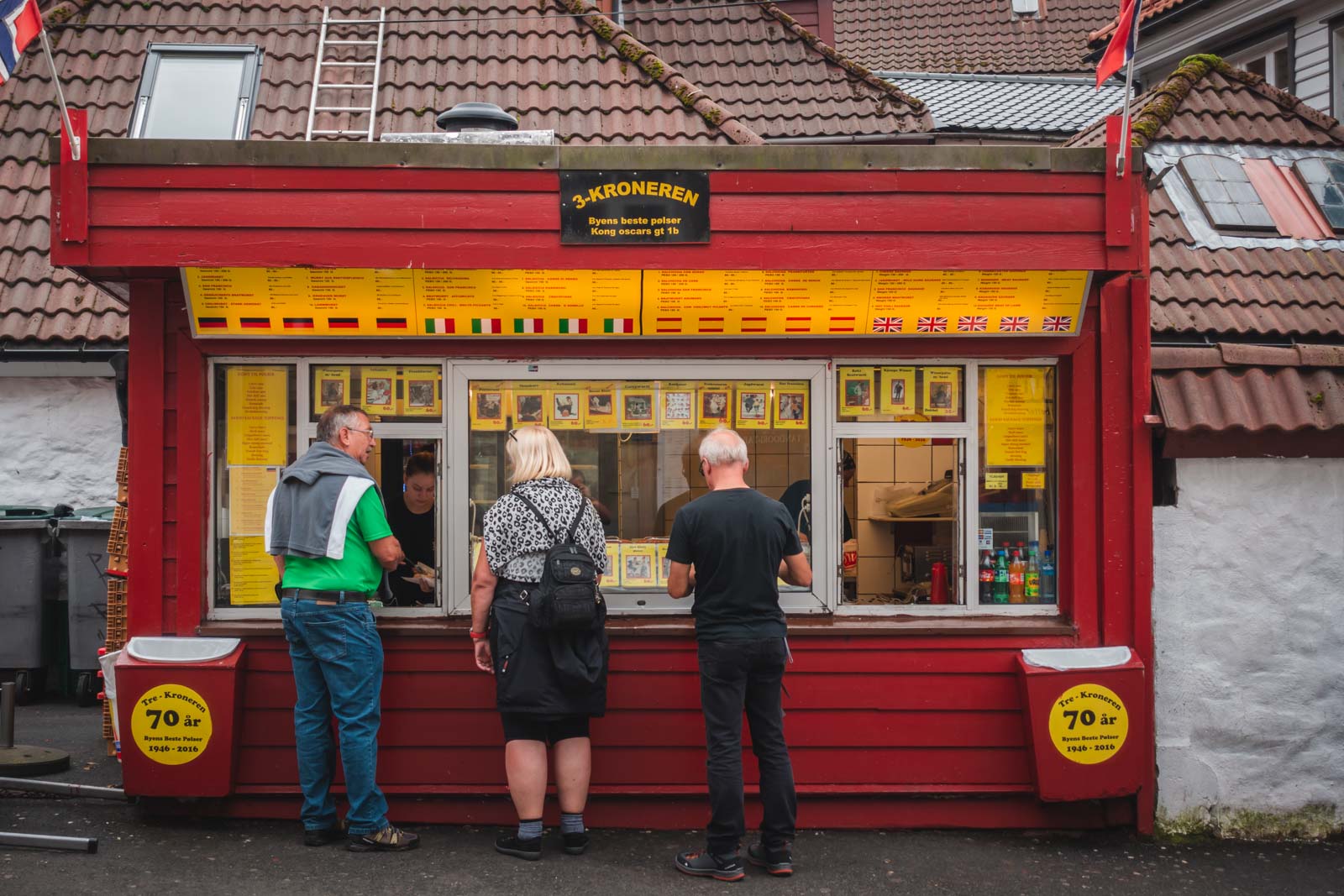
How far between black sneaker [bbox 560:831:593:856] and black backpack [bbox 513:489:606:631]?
0.98 meters

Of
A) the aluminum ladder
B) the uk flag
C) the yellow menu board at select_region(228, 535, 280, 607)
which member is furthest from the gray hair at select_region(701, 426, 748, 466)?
the aluminum ladder

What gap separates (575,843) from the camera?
533cm

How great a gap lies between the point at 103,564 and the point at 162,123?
158 inches

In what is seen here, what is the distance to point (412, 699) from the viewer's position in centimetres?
579

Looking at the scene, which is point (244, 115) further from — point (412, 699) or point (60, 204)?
point (412, 699)

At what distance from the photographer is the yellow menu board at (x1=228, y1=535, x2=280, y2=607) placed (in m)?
5.95

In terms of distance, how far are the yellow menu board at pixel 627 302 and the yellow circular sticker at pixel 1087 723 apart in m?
1.74

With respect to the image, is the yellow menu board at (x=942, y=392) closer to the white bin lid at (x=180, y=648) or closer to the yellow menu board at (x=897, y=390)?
the yellow menu board at (x=897, y=390)

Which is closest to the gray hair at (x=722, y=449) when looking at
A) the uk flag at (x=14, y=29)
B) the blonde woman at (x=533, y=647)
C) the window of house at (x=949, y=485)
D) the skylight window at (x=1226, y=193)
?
the blonde woman at (x=533, y=647)

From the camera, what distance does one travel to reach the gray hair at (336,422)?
5410 mm

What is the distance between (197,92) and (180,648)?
653 centimetres

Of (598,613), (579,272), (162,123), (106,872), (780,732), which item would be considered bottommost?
(106,872)

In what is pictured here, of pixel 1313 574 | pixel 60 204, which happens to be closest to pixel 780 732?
pixel 1313 574

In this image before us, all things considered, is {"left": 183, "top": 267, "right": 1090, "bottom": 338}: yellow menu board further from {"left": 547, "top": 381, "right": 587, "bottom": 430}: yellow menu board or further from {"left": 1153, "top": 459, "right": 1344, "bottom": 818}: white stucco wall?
{"left": 1153, "top": 459, "right": 1344, "bottom": 818}: white stucco wall
